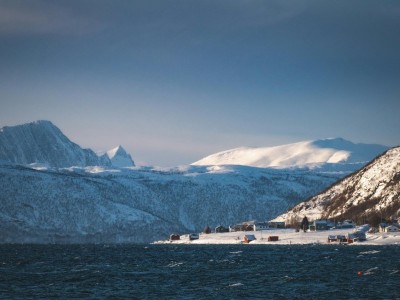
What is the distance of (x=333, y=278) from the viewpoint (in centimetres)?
10925

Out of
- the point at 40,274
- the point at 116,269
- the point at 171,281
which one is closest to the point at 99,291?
the point at 171,281

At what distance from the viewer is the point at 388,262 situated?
5458 inches

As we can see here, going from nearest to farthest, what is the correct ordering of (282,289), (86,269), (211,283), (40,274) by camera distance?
(282,289) < (211,283) < (40,274) < (86,269)

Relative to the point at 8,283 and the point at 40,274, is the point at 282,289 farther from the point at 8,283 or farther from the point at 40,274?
the point at 40,274

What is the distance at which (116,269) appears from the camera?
13738 centimetres

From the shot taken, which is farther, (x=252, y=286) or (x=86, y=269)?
(x=86, y=269)

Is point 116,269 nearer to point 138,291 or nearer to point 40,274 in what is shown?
point 40,274

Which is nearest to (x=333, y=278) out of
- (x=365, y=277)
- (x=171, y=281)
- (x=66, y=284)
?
(x=365, y=277)

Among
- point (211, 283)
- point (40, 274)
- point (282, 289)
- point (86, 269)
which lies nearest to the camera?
point (282, 289)

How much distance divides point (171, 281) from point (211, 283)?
24.5 ft

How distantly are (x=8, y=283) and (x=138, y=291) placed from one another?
2272 centimetres

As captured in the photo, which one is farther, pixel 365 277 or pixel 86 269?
pixel 86 269

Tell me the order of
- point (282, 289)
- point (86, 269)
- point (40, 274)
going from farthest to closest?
point (86, 269) < point (40, 274) < point (282, 289)

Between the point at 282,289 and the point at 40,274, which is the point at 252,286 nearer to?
the point at 282,289
